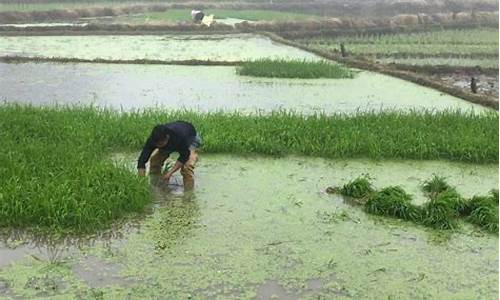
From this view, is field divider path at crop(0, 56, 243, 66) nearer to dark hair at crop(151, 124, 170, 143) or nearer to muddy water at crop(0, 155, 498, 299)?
muddy water at crop(0, 155, 498, 299)

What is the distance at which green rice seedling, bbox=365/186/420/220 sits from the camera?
489 centimetres

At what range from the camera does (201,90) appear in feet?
33.2

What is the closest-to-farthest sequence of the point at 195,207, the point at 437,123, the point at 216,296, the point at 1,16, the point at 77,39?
the point at 216,296 → the point at 195,207 → the point at 437,123 → the point at 77,39 → the point at 1,16

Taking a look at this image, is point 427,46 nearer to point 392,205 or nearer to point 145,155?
point 392,205

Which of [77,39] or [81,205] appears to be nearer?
[81,205]

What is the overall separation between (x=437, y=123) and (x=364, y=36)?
14300 mm

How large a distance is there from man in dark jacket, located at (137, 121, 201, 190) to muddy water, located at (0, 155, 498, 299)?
0.19m

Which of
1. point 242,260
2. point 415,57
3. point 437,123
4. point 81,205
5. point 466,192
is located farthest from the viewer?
point 415,57

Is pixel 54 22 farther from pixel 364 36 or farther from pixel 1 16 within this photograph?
pixel 364 36

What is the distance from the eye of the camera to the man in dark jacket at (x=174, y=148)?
5.07 metres

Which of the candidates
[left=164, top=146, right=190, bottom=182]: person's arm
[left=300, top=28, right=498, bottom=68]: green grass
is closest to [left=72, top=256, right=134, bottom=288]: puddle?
[left=164, top=146, right=190, bottom=182]: person's arm

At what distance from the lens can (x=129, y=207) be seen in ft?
15.8

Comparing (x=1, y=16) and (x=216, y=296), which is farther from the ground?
(x=1, y=16)

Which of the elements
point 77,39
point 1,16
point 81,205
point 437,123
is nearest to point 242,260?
point 81,205
